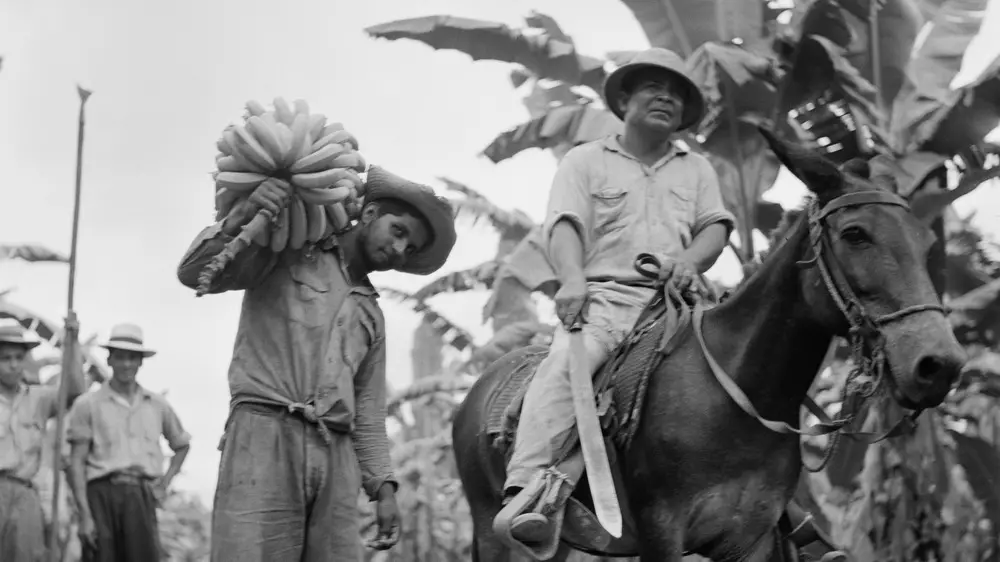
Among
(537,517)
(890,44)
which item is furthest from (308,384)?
(890,44)

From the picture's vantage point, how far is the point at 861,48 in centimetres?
1353

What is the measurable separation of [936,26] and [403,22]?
207 inches

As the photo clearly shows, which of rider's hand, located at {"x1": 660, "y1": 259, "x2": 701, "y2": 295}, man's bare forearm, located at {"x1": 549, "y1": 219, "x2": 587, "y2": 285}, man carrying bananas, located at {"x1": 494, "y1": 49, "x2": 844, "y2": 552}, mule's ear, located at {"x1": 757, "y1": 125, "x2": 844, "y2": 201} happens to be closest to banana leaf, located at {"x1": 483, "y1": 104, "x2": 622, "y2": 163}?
man carrying bananas, located at {"x1": 494, "y1": 49, "x2": 844, "y2": 552}

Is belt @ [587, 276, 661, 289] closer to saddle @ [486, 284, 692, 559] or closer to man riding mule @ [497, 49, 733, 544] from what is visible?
man riding mule @ [497, 49, 733, 544]

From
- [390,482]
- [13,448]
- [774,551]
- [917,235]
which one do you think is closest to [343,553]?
[390,482]

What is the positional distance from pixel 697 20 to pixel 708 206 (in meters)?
6.69

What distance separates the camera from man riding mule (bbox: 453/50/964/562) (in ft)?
17.9

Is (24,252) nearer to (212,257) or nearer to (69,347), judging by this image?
(69,347)

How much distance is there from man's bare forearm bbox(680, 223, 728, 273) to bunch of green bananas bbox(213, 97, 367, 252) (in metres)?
1.98

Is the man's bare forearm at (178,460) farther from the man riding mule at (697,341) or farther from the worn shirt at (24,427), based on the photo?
the man riding mule at (697,341)

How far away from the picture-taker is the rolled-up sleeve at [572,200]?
676 cm

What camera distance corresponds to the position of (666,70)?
6914 mm

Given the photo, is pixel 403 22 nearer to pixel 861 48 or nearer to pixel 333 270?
pixel 861 48

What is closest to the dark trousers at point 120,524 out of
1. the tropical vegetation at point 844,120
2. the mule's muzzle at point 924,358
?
the tropical vegetation at point 844,120
